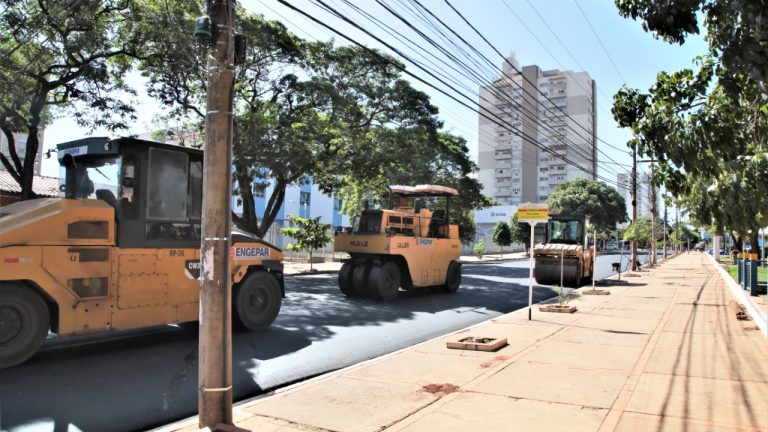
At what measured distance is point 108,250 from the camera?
296 inches

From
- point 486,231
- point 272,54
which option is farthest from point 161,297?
point 486,231

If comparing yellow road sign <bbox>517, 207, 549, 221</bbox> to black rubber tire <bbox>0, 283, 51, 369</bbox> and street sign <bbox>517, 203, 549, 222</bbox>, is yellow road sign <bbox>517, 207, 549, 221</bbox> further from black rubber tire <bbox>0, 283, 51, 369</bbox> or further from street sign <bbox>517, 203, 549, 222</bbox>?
black rubber tire <bbox>0, 283, 51, 369</bbox>

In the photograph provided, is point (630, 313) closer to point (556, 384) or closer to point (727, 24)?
point (556, 384)

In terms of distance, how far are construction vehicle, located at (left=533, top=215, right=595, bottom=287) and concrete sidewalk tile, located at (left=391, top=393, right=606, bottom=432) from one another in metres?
15.4

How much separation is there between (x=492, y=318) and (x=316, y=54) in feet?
48.9

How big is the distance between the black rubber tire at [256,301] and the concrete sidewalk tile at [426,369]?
295cm

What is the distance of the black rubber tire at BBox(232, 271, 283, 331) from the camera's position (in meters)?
9.47

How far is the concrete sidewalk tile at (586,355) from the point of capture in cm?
756

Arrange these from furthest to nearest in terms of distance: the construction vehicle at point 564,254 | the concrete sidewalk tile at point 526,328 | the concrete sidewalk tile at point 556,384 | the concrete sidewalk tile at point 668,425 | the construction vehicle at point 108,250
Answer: the construction vehicle at point 564,254, the concrete sidewalk tile at point 526,328, the construction vehicle at point 108,250, the concrete sidewalk tile at point 556,384, the concrete sidewalk tile at point 668,425

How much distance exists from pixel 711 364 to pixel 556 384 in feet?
9.29

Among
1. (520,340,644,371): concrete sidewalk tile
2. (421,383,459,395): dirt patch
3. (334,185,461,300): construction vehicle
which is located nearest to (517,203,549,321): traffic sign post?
(520,340,644,371): concrete sidewalk tile

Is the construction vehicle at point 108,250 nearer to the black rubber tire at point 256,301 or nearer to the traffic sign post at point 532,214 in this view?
the black rubber tire at point 256,301

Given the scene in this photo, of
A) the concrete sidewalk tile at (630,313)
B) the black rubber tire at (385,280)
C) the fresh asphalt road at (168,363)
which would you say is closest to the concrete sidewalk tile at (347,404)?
the fresh asphalt road at (168,363)

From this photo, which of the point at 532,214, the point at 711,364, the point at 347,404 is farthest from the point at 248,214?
the point at 711,364
